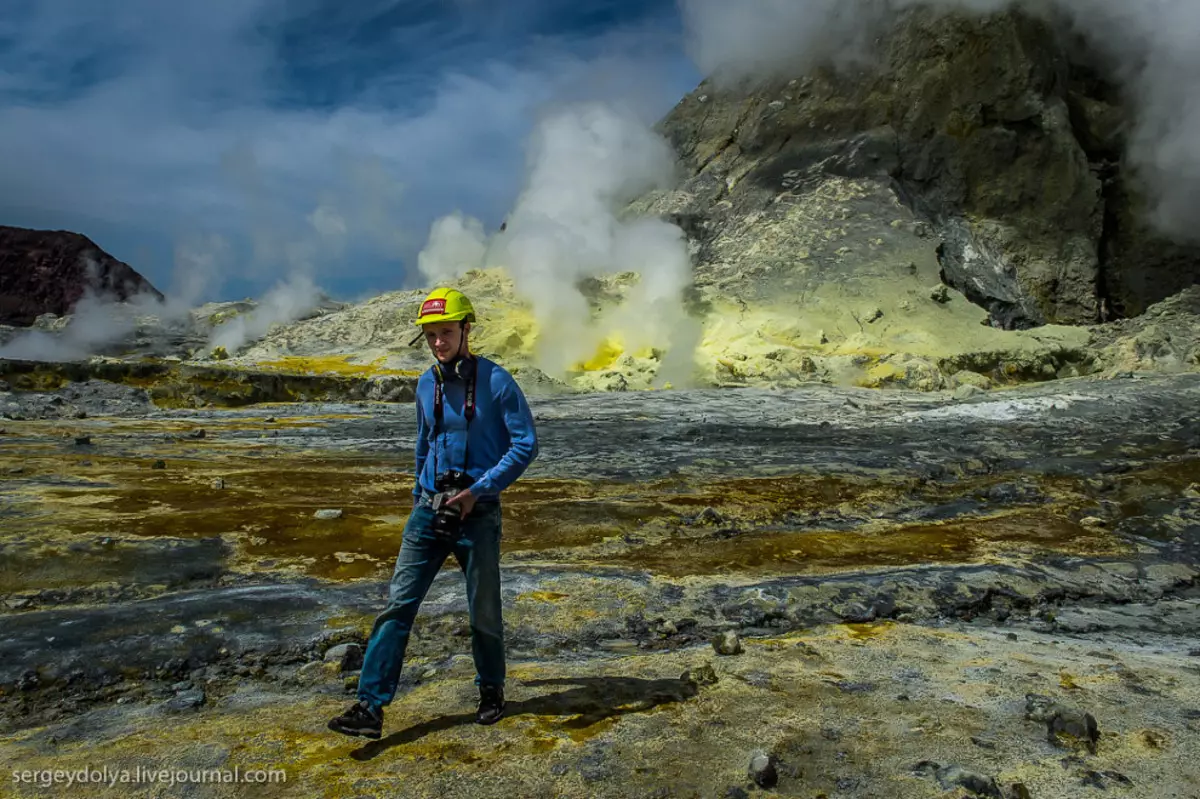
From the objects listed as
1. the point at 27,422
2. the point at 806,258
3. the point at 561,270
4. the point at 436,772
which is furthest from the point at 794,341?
the point at 436,772

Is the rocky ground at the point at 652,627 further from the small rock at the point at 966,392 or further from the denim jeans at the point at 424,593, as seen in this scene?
the small rock at the point at 966,392

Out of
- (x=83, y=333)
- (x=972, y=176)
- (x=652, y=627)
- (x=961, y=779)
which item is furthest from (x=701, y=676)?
(x=83, y=333)

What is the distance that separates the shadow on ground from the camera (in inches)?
161

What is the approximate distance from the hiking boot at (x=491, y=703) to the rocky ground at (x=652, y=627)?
96mm

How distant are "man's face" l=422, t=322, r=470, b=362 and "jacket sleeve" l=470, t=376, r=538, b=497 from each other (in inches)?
12.2

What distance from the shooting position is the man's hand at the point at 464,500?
398 centimetres

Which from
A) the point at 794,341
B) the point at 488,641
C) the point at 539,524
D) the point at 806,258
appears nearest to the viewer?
the point at 488,641

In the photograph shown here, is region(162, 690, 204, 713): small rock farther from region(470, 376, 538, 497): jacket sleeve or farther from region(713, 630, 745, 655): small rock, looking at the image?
region(713, 630, 745, 655): small rock

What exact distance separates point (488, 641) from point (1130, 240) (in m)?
58.5

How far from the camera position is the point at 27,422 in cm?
2191

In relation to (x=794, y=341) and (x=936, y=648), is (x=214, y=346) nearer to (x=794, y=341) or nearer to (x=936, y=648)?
(x=794, y=341)

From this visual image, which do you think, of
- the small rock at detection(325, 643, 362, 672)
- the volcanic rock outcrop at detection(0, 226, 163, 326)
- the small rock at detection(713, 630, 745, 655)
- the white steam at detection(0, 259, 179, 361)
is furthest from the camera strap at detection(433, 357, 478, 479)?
the volcanic rock outcrop at detection(0, 226, 163, 326)

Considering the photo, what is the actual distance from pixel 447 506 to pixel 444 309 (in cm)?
98

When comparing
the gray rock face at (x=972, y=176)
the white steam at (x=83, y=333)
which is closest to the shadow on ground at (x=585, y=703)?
the white steam at (x=83, y=333)
